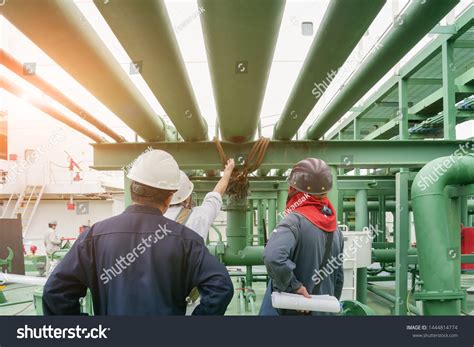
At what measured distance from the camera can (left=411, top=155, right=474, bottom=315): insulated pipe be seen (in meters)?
1.90

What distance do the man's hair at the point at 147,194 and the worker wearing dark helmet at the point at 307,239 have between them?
1.68ft

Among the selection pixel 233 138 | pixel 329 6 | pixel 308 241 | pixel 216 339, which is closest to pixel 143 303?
pixel 216 339

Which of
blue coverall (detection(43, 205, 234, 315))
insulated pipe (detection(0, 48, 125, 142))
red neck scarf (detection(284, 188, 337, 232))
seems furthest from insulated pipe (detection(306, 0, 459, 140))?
insulated pipe (detection(0, 48, 125, 142))

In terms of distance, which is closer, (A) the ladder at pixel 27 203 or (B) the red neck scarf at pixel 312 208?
(B) the red neck scarf at pixel 312 208

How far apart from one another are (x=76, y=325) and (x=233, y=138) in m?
1.40

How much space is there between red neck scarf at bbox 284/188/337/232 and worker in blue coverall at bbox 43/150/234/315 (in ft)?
1.83

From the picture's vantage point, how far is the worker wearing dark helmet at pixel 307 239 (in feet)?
4.87

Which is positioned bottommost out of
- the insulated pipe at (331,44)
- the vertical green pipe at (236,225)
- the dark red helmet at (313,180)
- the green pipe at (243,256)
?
the green pipe at (243,256)

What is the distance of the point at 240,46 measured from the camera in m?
1.11

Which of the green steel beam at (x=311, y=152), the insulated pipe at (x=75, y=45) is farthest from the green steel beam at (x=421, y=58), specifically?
the insulated pipe at (x=75, y=45)

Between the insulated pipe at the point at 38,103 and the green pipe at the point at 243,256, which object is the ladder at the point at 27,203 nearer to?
the green pipe at the point at 243,256

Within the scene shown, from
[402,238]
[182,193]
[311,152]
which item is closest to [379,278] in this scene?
[402,238]

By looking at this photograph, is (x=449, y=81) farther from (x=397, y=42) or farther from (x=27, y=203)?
(x=27, y=203)

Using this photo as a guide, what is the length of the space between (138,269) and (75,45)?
0.71 meters
